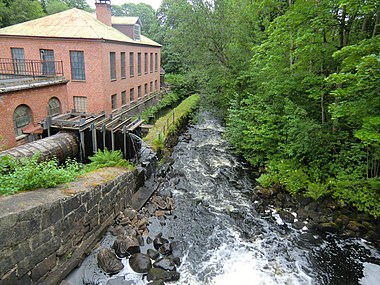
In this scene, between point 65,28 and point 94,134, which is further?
point 65,28

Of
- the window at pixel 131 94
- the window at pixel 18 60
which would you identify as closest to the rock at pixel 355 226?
the window at pixel 131 94

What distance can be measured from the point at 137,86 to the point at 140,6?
5929 centimetres

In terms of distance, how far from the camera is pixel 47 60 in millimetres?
19453

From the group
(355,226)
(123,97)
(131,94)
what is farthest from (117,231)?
(131,94)

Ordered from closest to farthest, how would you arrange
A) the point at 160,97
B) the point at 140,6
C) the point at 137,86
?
1. the point at 137,86
2. the point at 160,97
3. the point at 140,6

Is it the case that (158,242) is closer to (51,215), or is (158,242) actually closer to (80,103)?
(51,215)

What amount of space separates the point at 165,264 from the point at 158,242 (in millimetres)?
959

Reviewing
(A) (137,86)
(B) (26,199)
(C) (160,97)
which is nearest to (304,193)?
(B) (26,199)

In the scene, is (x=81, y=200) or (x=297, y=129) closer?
(x=81, y=200)

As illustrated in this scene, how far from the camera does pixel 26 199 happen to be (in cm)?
570

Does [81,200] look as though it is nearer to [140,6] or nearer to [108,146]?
[108,146]

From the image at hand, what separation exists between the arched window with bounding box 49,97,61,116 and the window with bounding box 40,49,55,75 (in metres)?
6.34

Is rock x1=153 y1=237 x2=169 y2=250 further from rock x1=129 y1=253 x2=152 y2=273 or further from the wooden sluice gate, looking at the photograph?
the wooden sluice gate

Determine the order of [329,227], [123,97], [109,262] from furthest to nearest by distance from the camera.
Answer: [123,97], [329,227], [109,262]
